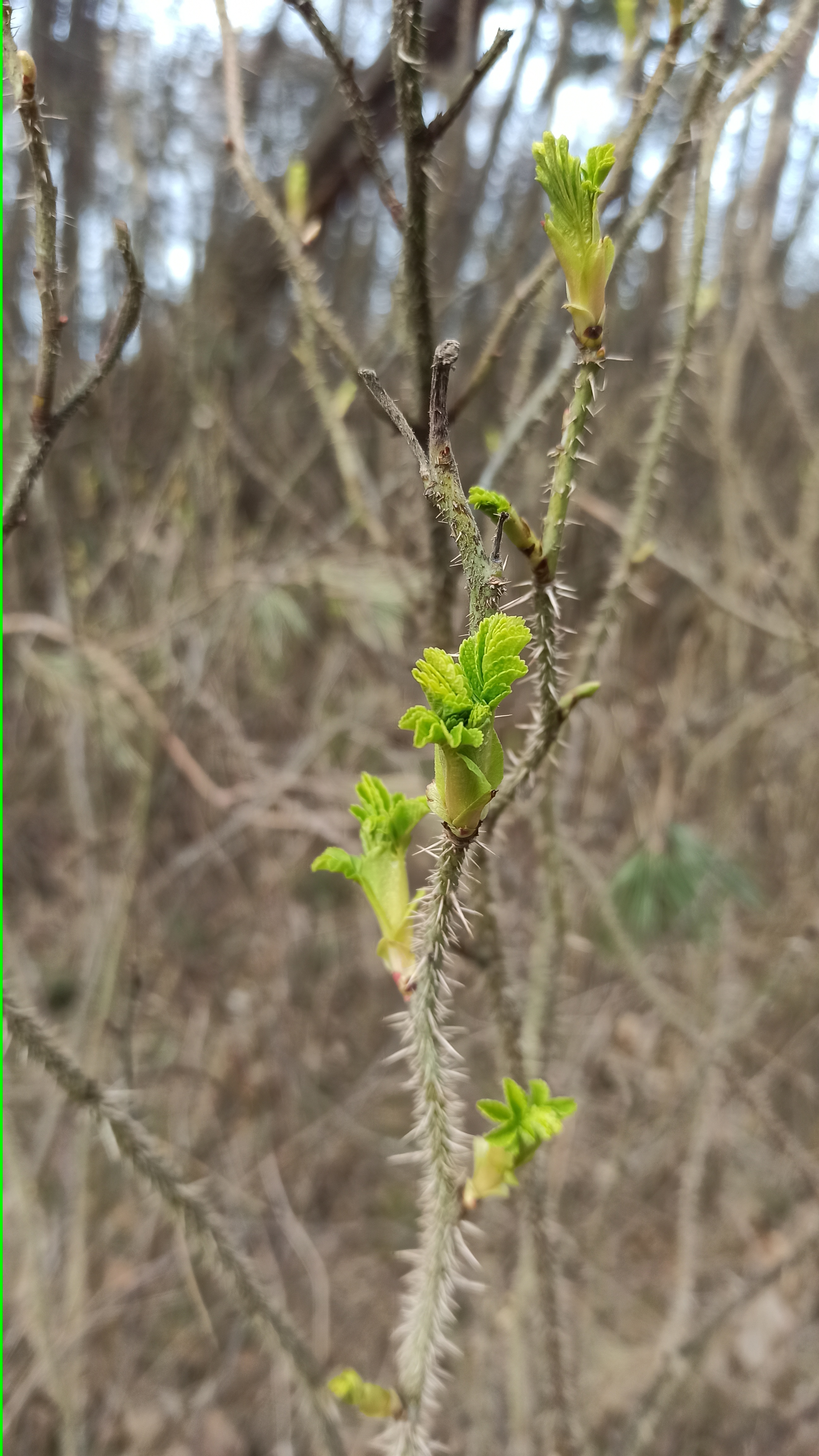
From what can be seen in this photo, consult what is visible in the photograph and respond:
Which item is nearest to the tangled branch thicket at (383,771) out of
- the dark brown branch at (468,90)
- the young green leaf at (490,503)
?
the dark brown branch at (468,90)

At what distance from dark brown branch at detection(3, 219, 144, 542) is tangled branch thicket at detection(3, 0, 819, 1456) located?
1 centimetres

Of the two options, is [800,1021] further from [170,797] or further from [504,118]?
[504,118]

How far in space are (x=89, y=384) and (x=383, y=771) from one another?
1.54 metres

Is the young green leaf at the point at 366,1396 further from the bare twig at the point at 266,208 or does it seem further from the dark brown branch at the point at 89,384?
the bare twig at the point at 266,208

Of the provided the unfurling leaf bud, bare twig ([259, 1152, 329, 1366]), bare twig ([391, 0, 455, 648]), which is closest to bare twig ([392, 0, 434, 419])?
bare twig ([391, 0, 455, 648])

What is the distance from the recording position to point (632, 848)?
5.91ft

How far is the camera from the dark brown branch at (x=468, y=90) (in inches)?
20.0

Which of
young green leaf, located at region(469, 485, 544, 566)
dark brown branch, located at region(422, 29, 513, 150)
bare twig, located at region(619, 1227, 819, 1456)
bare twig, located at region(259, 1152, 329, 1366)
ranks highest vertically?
dark brown branch, located at region(422, 29, 513, 150)

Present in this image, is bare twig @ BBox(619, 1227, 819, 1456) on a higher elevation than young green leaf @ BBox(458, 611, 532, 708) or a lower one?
lower

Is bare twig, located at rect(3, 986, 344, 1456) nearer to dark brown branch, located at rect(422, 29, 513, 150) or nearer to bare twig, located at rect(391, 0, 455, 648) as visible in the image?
bare twig, located at rect(391, 0, 455, 648)

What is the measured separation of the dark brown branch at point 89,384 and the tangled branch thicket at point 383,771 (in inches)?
0.4

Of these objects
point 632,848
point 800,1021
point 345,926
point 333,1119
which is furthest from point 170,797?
point 800,1021

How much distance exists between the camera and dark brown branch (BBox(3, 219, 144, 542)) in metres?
0.60

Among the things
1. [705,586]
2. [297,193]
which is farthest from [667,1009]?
[297,193]
